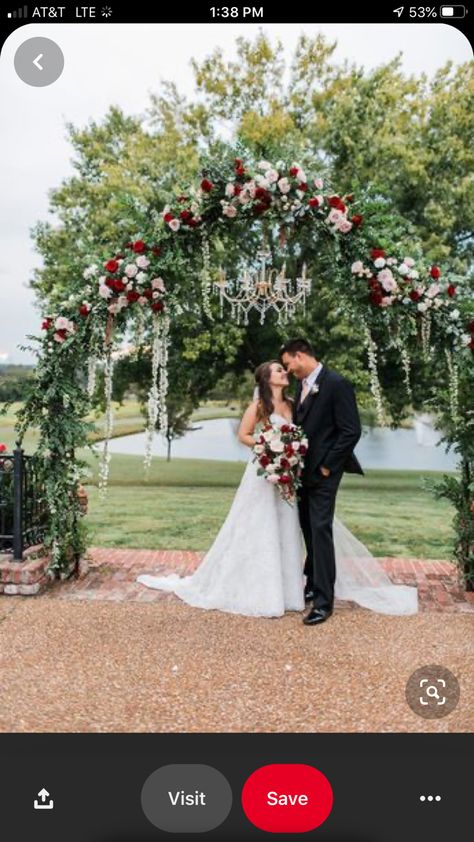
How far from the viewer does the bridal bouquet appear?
5531mm

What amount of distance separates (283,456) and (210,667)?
1.82 metres

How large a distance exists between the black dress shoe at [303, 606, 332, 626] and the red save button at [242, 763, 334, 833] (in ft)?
10.6

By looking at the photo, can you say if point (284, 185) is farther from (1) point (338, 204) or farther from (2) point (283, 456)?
(2) point (283, 456)

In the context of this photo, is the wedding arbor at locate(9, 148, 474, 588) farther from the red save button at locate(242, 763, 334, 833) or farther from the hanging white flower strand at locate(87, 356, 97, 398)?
the red save button at locate(242, 763, 334, 833)

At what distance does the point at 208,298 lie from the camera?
19.7 ft

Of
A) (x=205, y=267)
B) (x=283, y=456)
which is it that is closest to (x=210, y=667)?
(x=283, y=456)

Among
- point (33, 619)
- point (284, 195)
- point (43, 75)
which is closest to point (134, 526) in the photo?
point (33, 619)

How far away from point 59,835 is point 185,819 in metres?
0.37

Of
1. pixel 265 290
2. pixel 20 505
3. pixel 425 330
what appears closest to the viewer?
pixel 425 330

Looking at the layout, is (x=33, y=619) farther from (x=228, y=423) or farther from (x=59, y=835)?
(x=228, y=423)

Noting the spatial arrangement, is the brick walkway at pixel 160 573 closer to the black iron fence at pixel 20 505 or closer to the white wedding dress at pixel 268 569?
the white wedding dress at pixel 268 569

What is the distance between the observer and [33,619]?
5.33 meters
